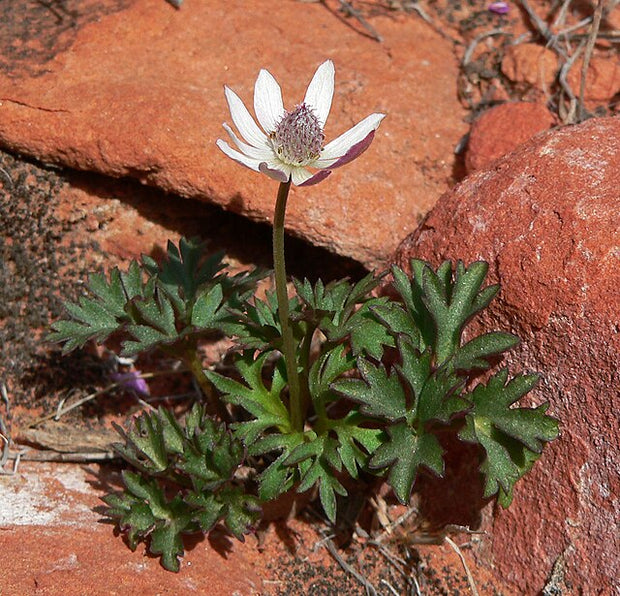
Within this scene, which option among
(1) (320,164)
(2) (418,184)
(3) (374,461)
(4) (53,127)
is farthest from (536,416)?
(4) (53,127)

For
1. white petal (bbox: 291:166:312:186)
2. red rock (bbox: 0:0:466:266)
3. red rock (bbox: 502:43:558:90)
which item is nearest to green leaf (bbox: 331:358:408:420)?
white petal (bbox: 291:166:312:186)

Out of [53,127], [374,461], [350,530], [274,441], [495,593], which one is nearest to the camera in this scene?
[374,461]

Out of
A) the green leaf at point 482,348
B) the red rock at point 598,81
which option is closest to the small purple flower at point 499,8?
the red rock at point 598,81

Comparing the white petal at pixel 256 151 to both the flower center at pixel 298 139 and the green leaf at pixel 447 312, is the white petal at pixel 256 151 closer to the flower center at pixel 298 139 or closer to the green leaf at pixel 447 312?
the flower center at pixel 298 139

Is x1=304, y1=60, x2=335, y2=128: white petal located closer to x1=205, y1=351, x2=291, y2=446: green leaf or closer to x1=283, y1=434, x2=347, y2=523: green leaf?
x1=205, y1=351, x2=291, y2=446: green leaf

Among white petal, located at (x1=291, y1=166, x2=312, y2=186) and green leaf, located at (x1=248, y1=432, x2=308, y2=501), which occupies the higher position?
white petal, located at (x1=291, y1=166, x2=312, y2=186)

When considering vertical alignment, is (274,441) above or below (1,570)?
above

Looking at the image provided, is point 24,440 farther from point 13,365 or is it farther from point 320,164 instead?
point 320,164
